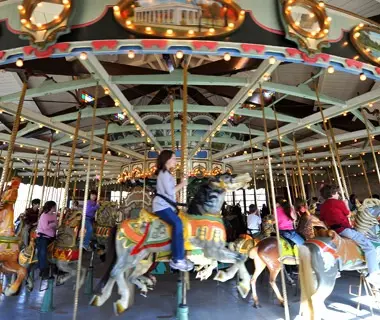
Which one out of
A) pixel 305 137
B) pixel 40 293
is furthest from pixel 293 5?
pixel 305 137

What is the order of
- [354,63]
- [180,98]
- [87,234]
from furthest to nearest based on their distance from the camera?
[180,98], [87,234], [354,63]

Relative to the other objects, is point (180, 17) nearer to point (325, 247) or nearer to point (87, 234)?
point (325, 247)

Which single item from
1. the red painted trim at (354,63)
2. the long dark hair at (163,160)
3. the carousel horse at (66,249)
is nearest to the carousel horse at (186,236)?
the long dark hair at (163,160)

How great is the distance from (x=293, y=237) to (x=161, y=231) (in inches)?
93.8

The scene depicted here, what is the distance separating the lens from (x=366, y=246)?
3.61m

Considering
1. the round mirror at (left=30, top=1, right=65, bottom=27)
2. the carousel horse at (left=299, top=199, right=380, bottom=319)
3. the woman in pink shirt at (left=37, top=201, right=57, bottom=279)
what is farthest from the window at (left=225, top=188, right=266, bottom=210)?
the round mirror at (left=30, top=1, right=65, bottom=27)

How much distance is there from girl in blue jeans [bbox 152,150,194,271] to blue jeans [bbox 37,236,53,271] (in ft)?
7.57

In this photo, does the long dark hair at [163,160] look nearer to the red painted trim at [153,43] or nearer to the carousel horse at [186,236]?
the carousel horse at [186,236]

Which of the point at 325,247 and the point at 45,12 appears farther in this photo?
the point at 325,247

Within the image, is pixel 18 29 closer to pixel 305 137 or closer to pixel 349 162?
pixel 305 137

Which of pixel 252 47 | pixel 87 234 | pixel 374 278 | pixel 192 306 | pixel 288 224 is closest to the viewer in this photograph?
pixel 252 47

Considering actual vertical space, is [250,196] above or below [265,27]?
above

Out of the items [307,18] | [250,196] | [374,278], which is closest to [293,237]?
[374,278]

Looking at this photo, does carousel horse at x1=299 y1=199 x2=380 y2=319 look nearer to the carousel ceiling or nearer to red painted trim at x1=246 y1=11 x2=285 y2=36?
the carousel ceiling
